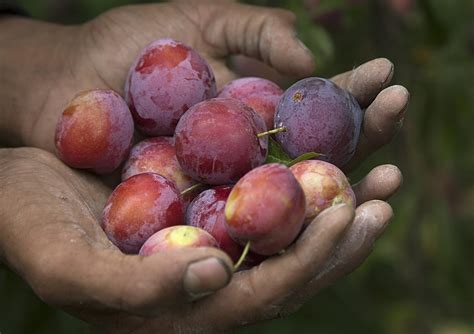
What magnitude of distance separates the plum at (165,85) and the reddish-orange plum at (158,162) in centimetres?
5

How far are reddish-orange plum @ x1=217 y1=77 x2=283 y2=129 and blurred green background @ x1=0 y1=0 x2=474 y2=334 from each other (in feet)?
1.17

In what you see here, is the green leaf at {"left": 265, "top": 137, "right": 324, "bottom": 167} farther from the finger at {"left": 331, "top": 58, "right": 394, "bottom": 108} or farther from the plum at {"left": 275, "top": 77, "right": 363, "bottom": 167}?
the finger at {"left": 331, "top": 58, "right": 394, "bottom": 108}

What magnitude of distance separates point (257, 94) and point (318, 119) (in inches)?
9.6

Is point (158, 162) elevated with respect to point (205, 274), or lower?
lower

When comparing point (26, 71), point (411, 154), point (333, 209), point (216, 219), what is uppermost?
point (333, 209)

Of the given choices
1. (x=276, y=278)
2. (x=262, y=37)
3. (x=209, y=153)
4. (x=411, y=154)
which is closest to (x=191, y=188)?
(x=209, y=153)

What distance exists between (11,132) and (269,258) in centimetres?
103

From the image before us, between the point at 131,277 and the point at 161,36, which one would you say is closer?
the point at 131,277

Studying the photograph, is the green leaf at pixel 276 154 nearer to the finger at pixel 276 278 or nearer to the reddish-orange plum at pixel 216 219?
the reddish-orange plum at pixel 216 219

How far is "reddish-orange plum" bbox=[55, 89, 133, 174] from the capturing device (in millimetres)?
1716

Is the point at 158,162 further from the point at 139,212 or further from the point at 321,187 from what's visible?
the point at 321,187

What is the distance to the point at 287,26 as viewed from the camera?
6.47 feet

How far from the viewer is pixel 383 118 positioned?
5.40 ft

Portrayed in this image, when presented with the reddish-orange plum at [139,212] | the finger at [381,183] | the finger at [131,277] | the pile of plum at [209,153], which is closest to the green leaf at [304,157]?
the pile of plum at [209,153]
